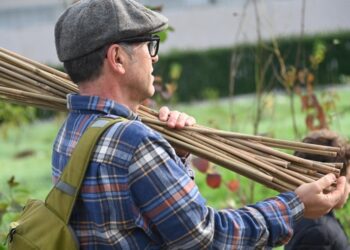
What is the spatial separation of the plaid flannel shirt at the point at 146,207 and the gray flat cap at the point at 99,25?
17cm

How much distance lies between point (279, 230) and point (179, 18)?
79.3 feet

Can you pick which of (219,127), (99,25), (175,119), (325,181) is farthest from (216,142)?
(219,127)

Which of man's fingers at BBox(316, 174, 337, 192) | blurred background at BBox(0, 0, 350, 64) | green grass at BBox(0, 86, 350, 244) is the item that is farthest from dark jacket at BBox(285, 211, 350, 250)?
blurred background at BBox(0, 0, 350, 64)

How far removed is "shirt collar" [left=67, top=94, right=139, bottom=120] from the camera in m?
2.42

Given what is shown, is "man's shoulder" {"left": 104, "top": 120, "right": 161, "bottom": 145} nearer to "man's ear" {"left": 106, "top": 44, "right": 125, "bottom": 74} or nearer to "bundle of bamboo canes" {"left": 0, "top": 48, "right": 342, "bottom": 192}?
"man's ear" {"left": 106, "top": 44, "right": 125, "bottom": 74}

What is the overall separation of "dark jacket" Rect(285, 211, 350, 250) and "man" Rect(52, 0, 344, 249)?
2.65 feet

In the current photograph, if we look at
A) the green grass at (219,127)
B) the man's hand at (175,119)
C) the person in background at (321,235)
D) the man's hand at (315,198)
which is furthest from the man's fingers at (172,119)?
the green grass at (219,127)

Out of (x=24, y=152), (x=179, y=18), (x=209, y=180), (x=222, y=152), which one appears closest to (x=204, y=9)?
(x=179, y=18)

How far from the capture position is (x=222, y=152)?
2736 mm

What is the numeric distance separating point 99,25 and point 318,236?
4.60 ft

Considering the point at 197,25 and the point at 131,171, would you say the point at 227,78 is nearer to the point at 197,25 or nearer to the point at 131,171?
the point at 197,25

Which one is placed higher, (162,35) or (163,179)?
(162,35)

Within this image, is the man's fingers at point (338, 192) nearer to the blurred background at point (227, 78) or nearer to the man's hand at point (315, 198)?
the man's hand at point (315, 198)

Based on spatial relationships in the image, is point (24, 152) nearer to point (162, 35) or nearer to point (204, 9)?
point (162, 35)
